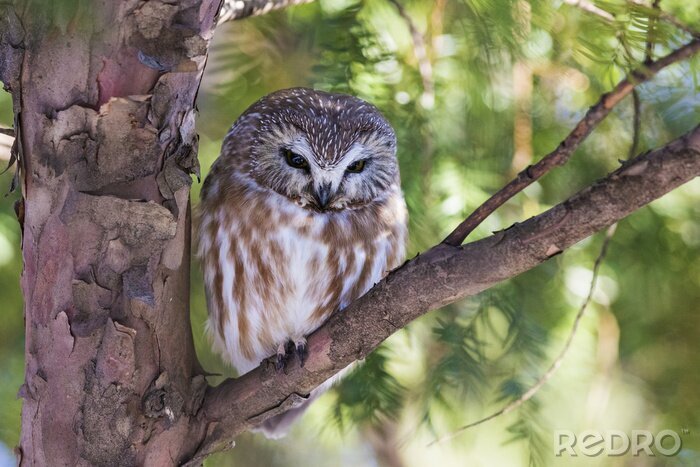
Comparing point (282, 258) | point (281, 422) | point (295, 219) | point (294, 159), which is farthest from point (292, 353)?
point (294, 159)

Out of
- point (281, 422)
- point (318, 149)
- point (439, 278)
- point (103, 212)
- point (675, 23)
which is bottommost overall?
point (281, 422)

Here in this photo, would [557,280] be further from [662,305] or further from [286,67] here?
[286,67]

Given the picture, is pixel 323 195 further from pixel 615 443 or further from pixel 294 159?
pixel 615 443

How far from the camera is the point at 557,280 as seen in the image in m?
2.84

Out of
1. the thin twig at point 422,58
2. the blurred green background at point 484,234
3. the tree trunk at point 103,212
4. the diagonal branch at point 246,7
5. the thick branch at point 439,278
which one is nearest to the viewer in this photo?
the thick branch at point 439,278

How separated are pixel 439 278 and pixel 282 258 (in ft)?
2.80

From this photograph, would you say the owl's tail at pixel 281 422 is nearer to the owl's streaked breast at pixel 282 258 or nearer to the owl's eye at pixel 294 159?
the owl's streaked breast at pixel 282 258

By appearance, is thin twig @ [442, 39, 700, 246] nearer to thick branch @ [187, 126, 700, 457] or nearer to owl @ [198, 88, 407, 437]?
thick branch @ [187, 126, 700, 457]

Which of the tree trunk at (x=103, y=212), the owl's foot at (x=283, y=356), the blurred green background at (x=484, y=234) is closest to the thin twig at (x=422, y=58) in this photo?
the blurred green background at (x=484, y=234)

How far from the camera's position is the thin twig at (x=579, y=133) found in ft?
4.64

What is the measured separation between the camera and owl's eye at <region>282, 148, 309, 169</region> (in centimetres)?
274

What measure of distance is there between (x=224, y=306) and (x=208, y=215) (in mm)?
310

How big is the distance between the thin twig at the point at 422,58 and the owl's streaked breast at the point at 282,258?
0.43 meters

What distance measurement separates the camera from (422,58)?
2.63m
